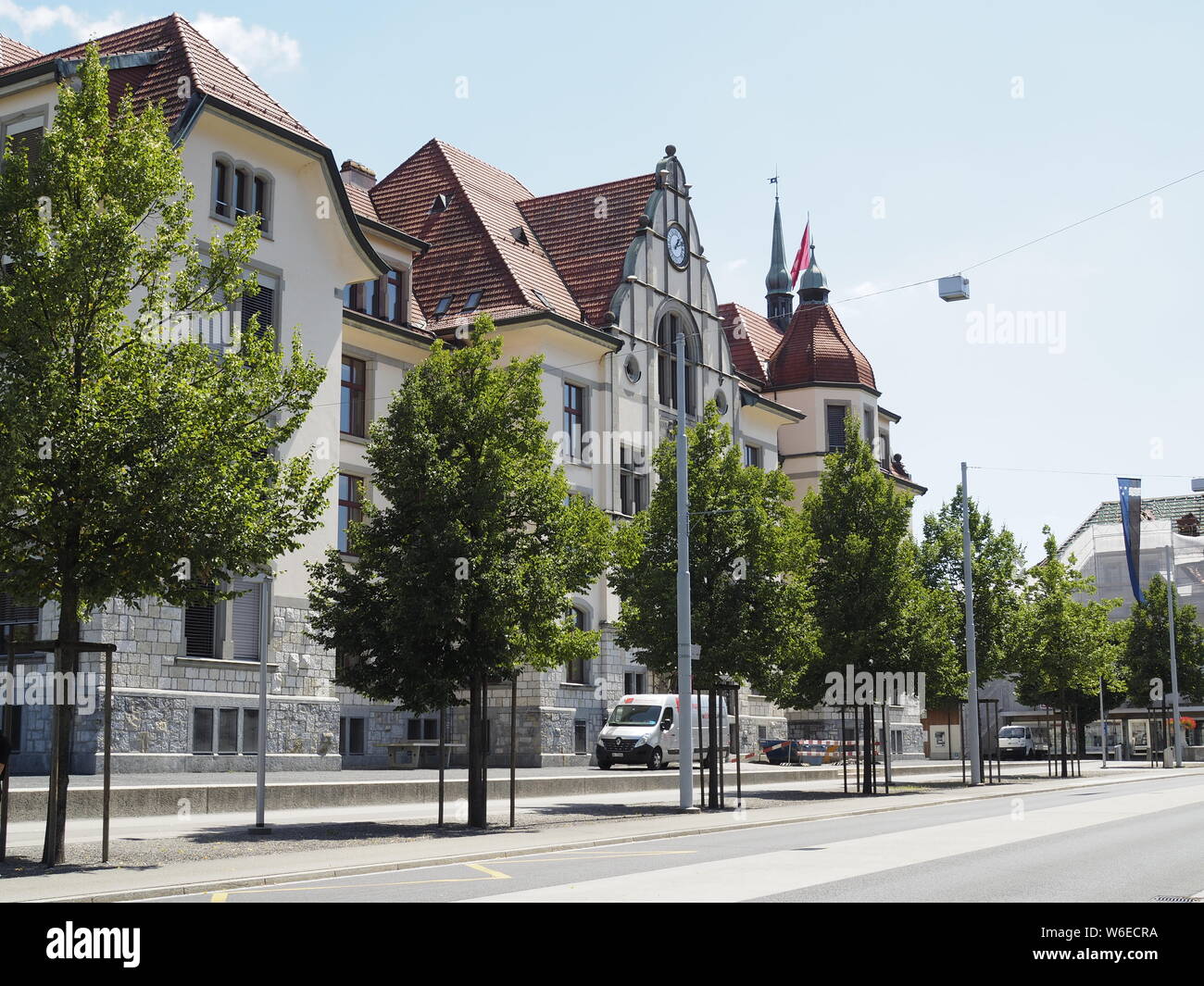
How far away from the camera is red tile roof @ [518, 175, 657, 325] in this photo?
49.3 meters

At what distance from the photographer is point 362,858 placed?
1645 cm

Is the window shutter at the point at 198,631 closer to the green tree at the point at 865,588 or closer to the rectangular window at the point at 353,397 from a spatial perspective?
the rectangular window at the point at 353,397

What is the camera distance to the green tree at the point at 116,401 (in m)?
16.2

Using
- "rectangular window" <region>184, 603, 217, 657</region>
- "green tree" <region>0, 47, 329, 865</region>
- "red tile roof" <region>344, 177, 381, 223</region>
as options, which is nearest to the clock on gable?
"red tile roof" <region>344, 177, 381, 223</region>

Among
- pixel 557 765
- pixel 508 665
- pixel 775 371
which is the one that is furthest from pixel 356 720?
pixel 775 371

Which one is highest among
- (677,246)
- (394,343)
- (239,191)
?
(677,246)

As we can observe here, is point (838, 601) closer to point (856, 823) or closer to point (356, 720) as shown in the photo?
point (856, 823)

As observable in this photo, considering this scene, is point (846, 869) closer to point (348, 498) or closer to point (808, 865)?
point (808, 865)

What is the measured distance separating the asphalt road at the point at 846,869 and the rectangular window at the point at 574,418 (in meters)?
24.7

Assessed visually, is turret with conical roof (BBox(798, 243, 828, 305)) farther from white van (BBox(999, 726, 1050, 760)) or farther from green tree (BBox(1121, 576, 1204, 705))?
white van (BBox(999, 726, 1050, 760))

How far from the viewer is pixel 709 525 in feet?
95.6

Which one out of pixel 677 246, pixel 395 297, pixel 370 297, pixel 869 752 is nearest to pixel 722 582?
pixel 869 752

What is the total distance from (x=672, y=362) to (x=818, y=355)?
16.3 m
